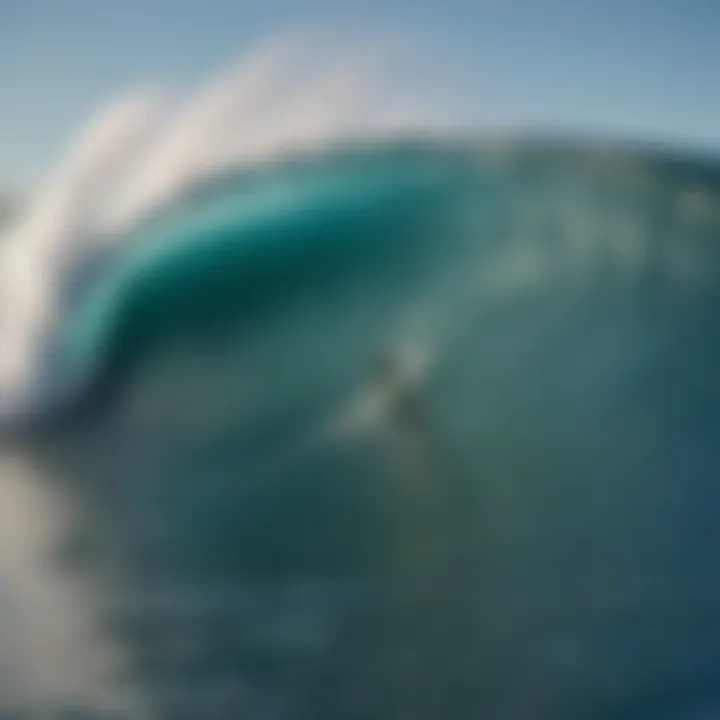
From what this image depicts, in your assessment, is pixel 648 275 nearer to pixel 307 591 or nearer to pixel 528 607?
pixel 528 607

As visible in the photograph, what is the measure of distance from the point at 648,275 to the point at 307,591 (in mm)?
769

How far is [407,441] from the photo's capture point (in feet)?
5.20

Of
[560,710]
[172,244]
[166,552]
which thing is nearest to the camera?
[560,710]

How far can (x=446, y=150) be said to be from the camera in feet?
5.32

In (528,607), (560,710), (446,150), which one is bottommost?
(560,710)

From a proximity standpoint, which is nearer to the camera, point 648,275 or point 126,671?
point 126,671

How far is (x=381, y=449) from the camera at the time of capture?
1.59 metres

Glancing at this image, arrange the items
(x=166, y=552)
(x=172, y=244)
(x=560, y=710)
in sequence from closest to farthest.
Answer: (x=560, y=710), (x=166, y=552), (x=172, y=244)

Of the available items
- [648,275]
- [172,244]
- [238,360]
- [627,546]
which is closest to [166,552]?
[238,360]

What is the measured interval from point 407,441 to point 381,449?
44 millimetres

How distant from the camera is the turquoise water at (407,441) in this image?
4.66 feet

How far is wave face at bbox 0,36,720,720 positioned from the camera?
1.42 m

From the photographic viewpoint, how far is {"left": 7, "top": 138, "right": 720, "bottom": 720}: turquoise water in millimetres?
1420

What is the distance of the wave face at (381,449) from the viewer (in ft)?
4.65
